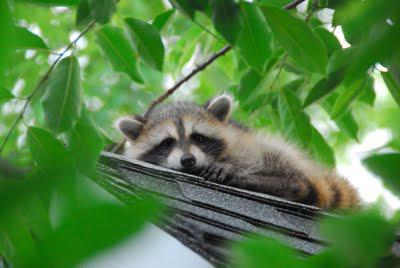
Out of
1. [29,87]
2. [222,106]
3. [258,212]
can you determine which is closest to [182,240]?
[258,212]

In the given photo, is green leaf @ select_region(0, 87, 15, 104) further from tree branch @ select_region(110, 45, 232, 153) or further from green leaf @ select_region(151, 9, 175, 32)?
tree branch @ select_region(110, 45, 232, 153)

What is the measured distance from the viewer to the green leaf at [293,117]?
3.78 metres

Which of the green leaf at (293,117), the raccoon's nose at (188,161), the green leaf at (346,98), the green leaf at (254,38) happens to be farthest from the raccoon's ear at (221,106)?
the green leaf at (254,38)

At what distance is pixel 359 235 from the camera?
0.89m

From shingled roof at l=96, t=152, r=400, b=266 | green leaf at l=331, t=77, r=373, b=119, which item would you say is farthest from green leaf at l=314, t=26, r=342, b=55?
shingled roof at l=96, t=152, r=400, b=266

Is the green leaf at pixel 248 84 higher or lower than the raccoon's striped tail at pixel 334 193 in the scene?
higher

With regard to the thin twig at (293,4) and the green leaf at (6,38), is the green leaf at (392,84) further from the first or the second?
the green leaf at (6,38)

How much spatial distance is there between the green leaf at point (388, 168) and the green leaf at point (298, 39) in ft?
4.41

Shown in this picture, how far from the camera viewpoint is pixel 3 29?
0.86m

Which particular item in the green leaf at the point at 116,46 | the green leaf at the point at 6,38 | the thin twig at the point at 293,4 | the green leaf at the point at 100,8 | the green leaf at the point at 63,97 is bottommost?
the green leaf at the point at 6,38

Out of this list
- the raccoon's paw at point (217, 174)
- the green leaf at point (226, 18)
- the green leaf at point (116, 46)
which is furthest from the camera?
the raccoon's paw at point (217, 174)

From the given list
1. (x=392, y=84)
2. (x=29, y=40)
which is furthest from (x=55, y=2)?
(x=392, y=84)

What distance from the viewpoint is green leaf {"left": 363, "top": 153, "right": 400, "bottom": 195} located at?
1.12 metres

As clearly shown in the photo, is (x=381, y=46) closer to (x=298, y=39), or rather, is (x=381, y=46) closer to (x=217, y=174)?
(x=298, y=39)
